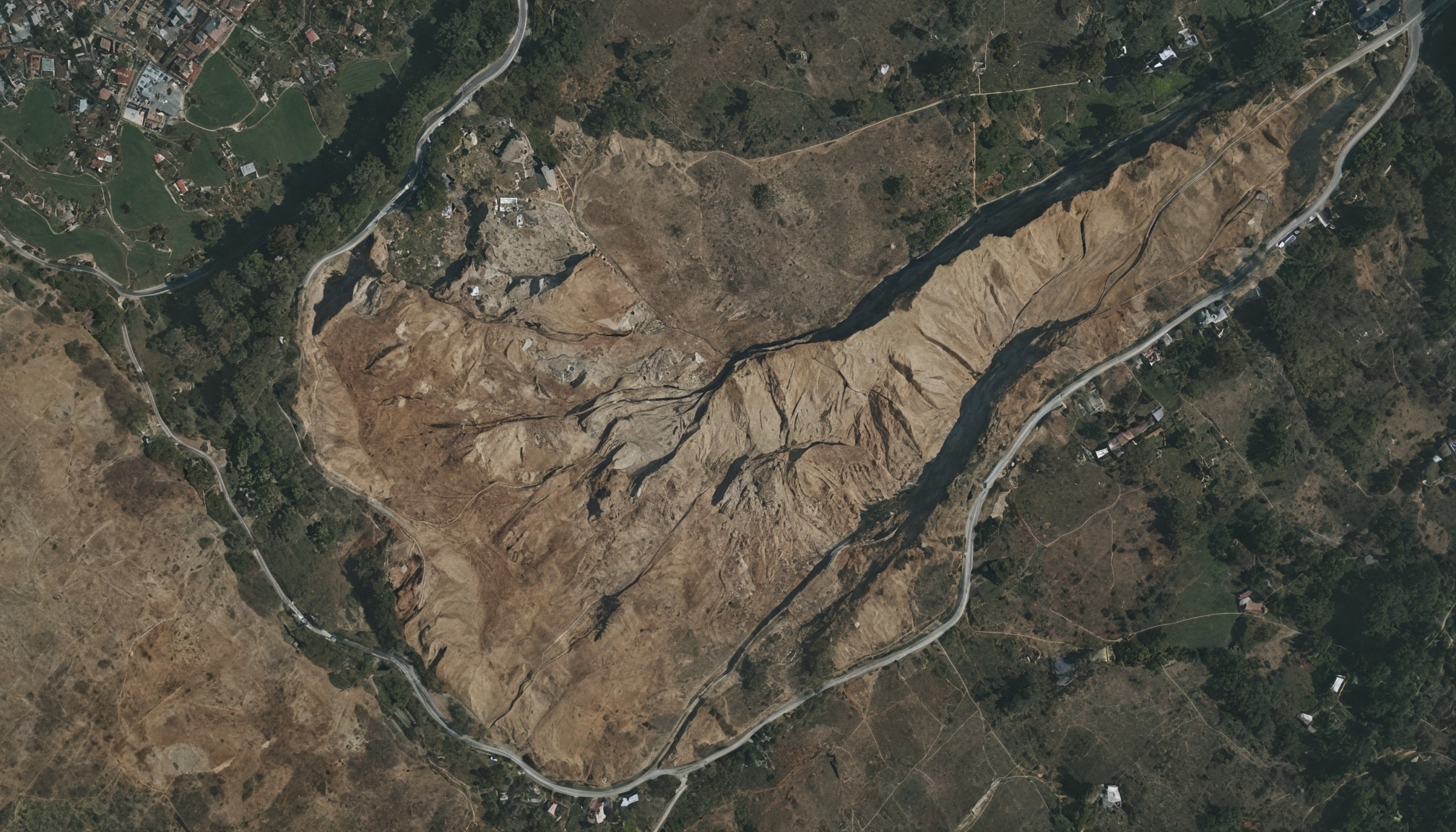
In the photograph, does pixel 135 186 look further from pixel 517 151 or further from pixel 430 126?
pixel 517 151

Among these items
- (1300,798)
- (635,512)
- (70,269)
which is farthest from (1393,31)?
(70,269)

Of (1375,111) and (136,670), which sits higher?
(1375,111)

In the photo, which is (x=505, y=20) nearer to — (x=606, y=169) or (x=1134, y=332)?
(x=606, y=169)

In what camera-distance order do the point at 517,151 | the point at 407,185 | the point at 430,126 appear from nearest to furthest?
the point at 517,151, the point at 430,126, the point at 407,185

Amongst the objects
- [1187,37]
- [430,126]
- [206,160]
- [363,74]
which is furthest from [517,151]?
[1187,37]

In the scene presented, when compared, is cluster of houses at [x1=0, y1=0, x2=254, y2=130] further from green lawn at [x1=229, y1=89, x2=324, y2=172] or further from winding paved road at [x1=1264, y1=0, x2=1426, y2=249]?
winding paved road at [x1=1264, y1=0, x2=1426, y2=249]

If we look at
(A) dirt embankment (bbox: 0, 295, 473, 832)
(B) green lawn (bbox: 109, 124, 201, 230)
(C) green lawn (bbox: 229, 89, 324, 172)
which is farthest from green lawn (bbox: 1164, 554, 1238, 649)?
(B) green lawn (bbox: 109, 124, 201, 230)

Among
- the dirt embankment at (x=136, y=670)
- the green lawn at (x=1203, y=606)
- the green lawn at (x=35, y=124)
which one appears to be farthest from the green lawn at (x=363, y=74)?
the green lawn at (x=1203, y=606)
